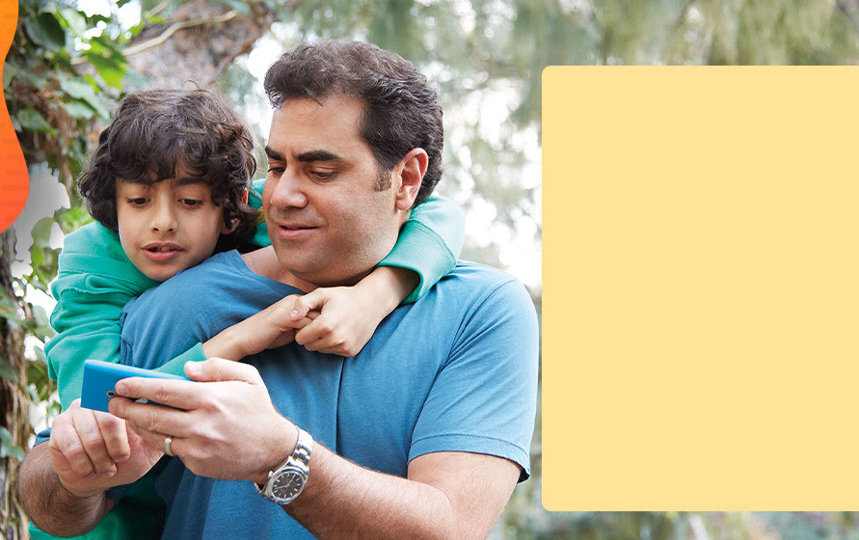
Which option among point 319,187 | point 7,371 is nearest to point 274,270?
point 319,187

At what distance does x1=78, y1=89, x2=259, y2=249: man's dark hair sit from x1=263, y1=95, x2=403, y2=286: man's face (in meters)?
0.10

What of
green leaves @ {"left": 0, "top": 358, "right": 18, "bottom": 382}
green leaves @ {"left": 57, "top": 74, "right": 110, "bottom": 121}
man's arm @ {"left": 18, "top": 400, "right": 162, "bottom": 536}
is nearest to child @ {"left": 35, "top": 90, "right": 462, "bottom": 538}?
man's arm @ {"left": 18, "top": 400, "right": 162, "bottom": 536}

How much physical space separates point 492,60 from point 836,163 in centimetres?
189

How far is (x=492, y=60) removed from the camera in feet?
16.3

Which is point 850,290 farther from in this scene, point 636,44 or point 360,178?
point 360,178

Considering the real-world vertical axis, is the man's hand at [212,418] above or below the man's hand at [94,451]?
above

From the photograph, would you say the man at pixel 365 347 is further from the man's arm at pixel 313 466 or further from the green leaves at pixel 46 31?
the green leaves at pixel 46 31

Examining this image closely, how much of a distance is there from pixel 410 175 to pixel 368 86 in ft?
0.54

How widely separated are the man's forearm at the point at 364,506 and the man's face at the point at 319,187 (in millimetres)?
360

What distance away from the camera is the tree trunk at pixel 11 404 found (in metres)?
1.99

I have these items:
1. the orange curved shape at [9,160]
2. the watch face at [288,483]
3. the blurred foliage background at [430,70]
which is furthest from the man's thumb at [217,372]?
the orange curved shape at [9,160]

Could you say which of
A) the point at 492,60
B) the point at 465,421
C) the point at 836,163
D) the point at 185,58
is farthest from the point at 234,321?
the point at 492,60

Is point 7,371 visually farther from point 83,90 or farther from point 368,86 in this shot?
point 368,86

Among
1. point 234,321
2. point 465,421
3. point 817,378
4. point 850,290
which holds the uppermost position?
point 234,321
